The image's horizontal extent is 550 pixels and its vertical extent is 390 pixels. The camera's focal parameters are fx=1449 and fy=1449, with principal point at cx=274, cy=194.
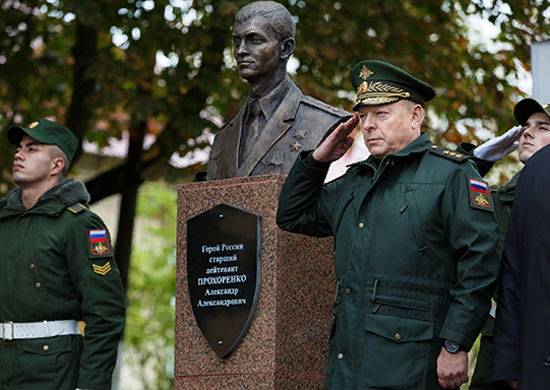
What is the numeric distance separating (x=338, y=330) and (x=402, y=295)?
37 cm

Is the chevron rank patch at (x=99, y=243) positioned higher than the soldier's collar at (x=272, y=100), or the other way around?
the soldier's collar at (x=272, y=100)

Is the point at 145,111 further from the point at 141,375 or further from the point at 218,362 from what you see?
the point at 141,375

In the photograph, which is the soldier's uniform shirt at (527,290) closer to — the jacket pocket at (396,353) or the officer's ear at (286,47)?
the jacket pocket at (396,353)

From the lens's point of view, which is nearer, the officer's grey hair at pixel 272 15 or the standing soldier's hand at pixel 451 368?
the standing soldier's hand at pixel 451 368

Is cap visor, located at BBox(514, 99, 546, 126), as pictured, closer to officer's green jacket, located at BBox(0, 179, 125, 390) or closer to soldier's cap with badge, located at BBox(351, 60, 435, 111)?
soldier's cap with badge, located at BBox(351, 60, 435, 111)

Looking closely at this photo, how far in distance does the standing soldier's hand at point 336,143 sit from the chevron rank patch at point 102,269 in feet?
5.36

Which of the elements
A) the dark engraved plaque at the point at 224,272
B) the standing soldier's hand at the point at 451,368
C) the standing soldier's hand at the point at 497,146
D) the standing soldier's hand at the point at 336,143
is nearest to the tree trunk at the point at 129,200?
the dark engraved plaque at the point at 224,272

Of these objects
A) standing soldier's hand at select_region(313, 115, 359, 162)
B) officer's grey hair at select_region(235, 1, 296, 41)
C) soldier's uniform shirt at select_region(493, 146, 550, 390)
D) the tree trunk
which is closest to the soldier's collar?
officer's grey hair at select_region(235, 1, 296, 41)

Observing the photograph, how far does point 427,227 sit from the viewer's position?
6766 mm

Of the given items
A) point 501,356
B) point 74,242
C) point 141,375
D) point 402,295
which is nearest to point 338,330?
point 402,295

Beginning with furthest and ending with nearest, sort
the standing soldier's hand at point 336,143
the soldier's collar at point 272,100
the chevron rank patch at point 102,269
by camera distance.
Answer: the soldier's collar at point 272,100
the chevron rank patch at point 102,269
the standing soldier's hand at point 336,143

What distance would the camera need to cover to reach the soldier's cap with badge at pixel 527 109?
25.9 feet

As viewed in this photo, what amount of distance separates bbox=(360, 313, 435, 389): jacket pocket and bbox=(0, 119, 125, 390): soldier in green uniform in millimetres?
2074

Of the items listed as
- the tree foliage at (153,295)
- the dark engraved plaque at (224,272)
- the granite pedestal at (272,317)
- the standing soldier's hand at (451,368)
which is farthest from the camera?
the tree foliage at (153,295)
